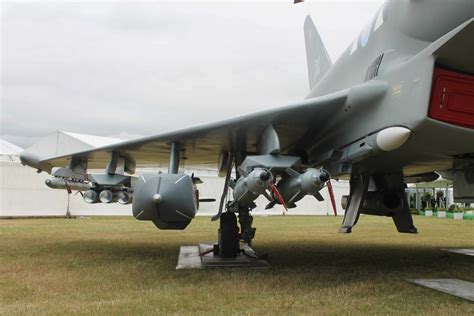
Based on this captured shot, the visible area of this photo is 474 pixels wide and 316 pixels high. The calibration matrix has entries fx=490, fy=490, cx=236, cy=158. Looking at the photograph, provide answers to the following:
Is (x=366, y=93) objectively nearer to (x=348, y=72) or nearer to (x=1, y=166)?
(x=348, y=72)

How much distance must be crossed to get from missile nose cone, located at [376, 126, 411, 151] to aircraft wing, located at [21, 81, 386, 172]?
59 cm

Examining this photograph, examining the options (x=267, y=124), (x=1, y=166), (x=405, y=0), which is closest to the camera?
(x=405, y=0)

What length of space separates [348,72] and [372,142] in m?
1.88

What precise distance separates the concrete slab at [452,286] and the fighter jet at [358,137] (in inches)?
64.0

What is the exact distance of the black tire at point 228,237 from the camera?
32.0 ft

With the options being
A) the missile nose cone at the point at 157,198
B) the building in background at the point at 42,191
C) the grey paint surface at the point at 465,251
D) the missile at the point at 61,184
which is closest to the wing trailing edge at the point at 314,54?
the grey paint surface at the point at 465,251

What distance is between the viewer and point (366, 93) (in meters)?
6.71

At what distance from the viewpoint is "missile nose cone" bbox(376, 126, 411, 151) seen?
5955mm

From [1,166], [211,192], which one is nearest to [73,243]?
[1,166]

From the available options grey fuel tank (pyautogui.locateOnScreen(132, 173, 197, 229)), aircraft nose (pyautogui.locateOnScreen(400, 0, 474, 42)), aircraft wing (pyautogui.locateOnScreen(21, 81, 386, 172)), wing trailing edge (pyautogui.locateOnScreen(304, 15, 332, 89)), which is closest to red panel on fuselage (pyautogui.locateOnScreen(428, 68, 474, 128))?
aircraft nose (pyautogui.locateOnScreen(400, 0, 474, 42))

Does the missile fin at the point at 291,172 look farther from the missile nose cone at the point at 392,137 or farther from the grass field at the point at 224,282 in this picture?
the grass field at the point at 224,282

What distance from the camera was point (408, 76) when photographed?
5.96m

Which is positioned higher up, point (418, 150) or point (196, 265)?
point (418, 150)

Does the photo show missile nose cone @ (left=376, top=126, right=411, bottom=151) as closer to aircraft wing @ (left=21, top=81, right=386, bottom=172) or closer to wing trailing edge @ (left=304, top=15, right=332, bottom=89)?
aircraft wing @ (left=21, top=81, right=386, bottom=172)
